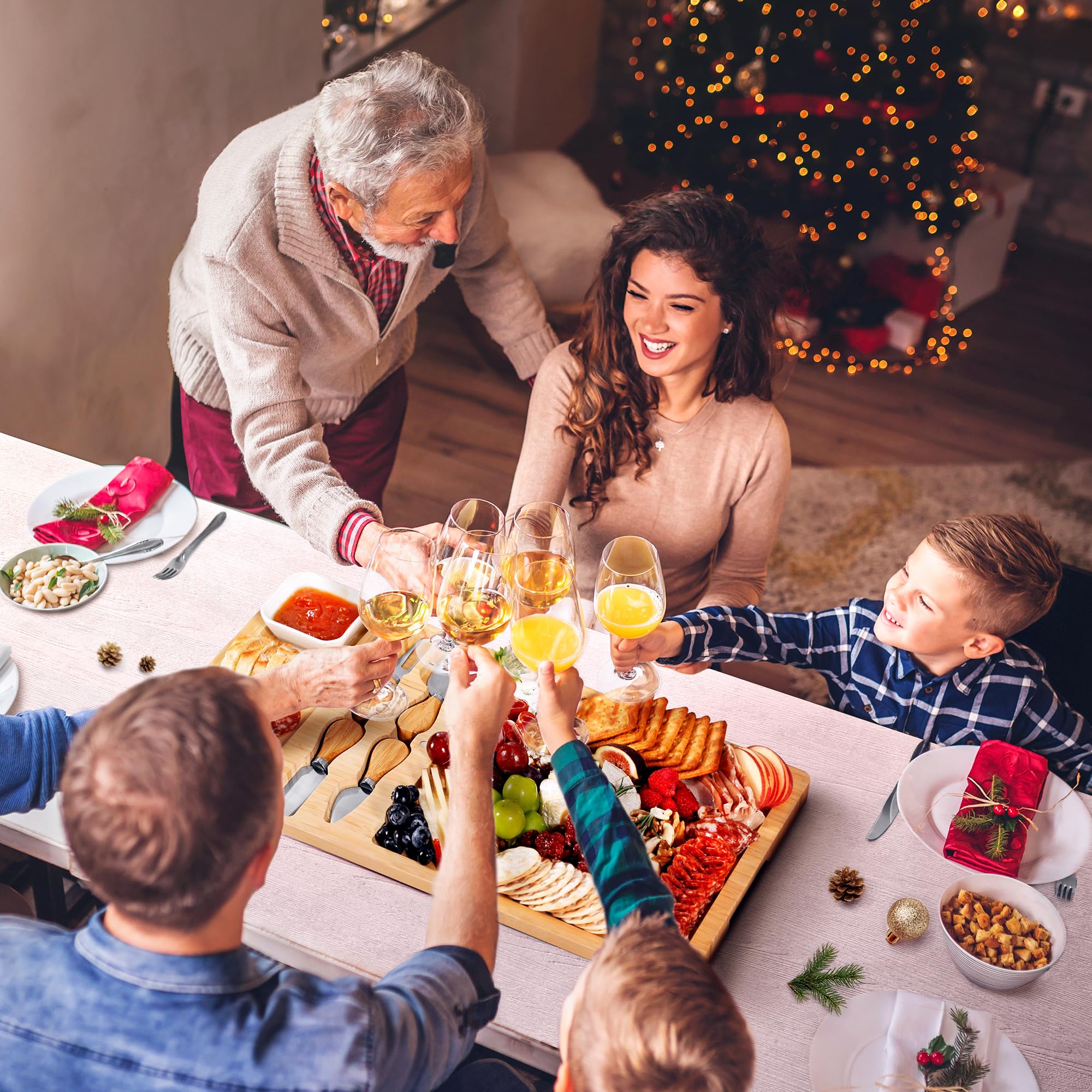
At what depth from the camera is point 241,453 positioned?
88.0 inches

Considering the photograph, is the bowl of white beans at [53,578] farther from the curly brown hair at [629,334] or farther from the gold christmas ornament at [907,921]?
the gold christmas ornament at [907,921]

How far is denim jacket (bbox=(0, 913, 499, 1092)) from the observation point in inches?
33.6

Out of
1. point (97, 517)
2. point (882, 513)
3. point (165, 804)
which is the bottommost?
point (882, 513)

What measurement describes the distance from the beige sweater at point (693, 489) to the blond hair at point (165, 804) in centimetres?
121

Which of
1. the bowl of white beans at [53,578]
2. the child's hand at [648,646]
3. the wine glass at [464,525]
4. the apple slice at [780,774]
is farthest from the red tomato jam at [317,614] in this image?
the apple slice at [780,774]

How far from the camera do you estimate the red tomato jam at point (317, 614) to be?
1676 mm

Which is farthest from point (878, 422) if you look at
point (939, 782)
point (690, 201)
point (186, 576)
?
point (186, 576)

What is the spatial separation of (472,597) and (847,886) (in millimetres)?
617

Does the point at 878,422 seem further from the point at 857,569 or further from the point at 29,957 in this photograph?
the point at 29,957

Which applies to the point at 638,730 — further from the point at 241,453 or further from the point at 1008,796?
the point at 241,453

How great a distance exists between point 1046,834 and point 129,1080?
3.90 ft

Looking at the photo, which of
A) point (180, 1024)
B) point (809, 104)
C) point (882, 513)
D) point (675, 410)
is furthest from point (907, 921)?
point (809, 104)

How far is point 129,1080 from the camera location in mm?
848

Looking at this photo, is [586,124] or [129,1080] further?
[586,124]
